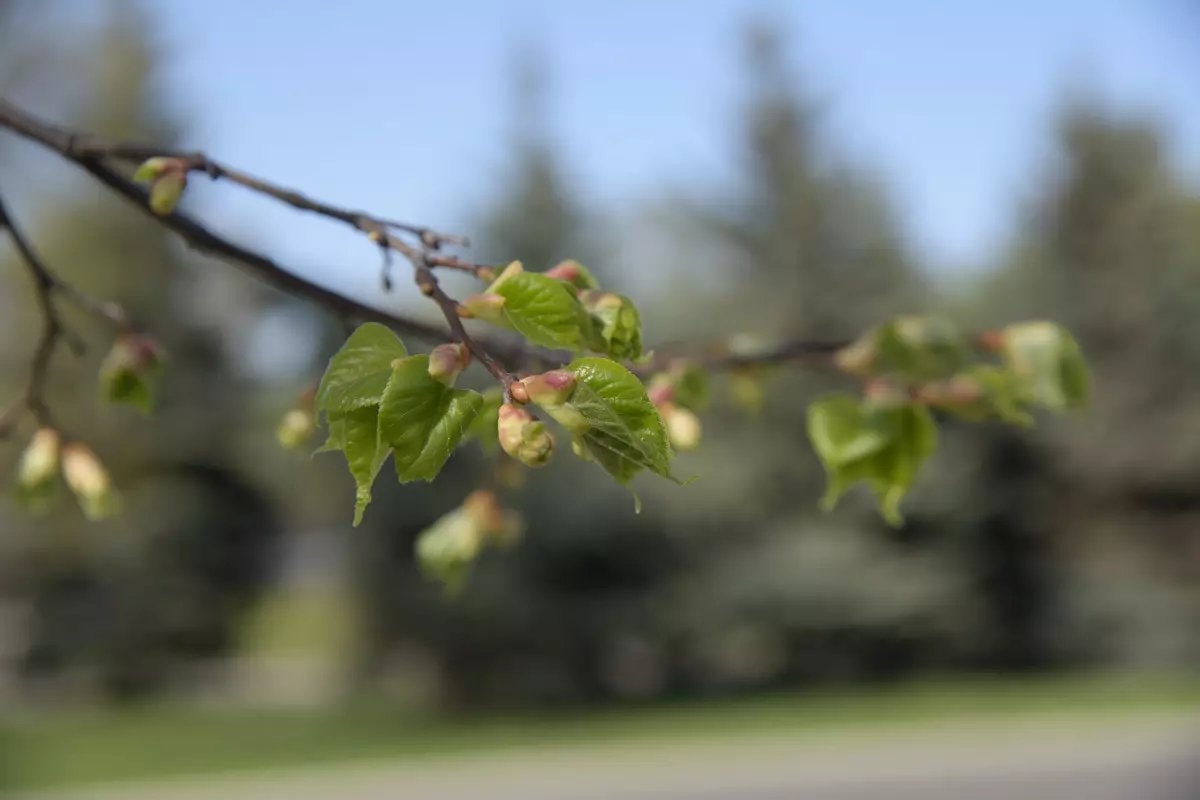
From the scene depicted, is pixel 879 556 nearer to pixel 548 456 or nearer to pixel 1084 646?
pixel 1084 646

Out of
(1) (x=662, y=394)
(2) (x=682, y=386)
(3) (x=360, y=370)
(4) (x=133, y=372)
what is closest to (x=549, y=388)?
(3) (x=360, y=370)

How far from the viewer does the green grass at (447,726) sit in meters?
10.0

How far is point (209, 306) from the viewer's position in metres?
14.9

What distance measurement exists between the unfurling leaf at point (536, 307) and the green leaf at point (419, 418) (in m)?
0.07

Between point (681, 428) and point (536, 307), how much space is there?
19.5 inches

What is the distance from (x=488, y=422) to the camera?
1.06 metres

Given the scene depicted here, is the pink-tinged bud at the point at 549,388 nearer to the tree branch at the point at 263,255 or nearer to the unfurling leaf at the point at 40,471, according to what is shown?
the tree branch at the point at 263,255

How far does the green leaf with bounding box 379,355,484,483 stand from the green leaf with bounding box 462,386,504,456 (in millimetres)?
215

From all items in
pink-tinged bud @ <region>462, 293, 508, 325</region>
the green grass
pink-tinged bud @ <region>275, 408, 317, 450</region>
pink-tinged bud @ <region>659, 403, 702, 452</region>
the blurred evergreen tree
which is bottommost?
pink-tinged bud @ <region>462, 293, 508, 325</region>

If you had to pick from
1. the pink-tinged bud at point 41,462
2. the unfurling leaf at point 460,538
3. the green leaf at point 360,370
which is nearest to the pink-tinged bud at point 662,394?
the unfurling leaf at point 460,538

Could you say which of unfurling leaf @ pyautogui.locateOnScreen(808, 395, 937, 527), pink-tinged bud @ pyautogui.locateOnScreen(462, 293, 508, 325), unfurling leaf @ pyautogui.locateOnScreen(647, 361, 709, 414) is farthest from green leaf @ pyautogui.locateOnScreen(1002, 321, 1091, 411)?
pink-tinged bud @ pyautogui.locateOnScreen(462, 293, 508, 325)

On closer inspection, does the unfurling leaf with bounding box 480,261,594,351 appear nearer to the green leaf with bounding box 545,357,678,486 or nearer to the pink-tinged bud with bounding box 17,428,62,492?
the green leaf with bounding box 545,357,678,486

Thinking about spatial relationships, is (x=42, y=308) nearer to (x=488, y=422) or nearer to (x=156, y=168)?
(x=156, y=168)

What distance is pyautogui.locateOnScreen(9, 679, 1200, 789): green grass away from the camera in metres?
10.0
